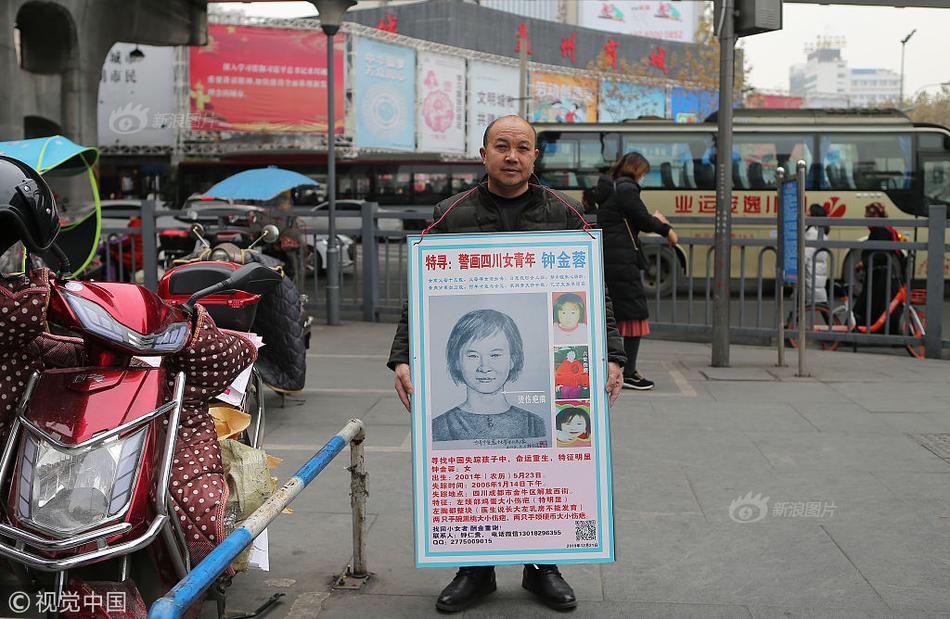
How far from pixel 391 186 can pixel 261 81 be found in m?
5.21

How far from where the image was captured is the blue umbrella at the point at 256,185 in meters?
14.6

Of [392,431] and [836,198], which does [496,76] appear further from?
[392,431]

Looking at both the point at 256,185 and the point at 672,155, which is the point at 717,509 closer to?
the point at 256,185

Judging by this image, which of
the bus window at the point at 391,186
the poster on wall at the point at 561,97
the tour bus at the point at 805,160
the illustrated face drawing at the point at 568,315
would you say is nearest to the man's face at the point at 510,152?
the illustrated face drawing at the point at 568,315

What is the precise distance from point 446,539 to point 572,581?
686 millimetres

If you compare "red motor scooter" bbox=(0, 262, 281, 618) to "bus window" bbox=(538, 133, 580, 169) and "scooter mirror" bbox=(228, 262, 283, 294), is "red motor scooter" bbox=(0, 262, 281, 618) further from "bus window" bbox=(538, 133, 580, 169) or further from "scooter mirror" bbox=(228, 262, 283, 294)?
"bus window" bbox=(538, 133, 580, 169)

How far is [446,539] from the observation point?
359 cm

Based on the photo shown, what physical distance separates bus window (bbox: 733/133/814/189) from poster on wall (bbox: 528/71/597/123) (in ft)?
69.9

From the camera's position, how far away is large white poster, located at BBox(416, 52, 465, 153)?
1316 inches

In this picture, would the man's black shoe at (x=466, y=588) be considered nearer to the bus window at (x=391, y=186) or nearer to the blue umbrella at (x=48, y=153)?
the blue umbrella at (x=48, y=153)

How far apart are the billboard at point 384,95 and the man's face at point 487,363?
28372 mm

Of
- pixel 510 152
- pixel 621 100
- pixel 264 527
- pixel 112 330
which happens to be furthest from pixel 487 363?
pixel 621 100

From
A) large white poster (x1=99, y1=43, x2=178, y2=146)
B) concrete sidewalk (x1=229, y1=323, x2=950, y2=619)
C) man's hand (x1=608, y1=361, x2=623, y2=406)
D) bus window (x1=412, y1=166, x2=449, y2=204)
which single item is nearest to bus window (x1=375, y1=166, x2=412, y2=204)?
bus window (x1=412, y1=166, x2=449, y2=204)

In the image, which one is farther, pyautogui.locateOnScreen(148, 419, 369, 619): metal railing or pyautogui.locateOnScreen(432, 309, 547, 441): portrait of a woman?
pyautogui.locateOnScreen(432, 309, 547, 441): portrait of a woman
